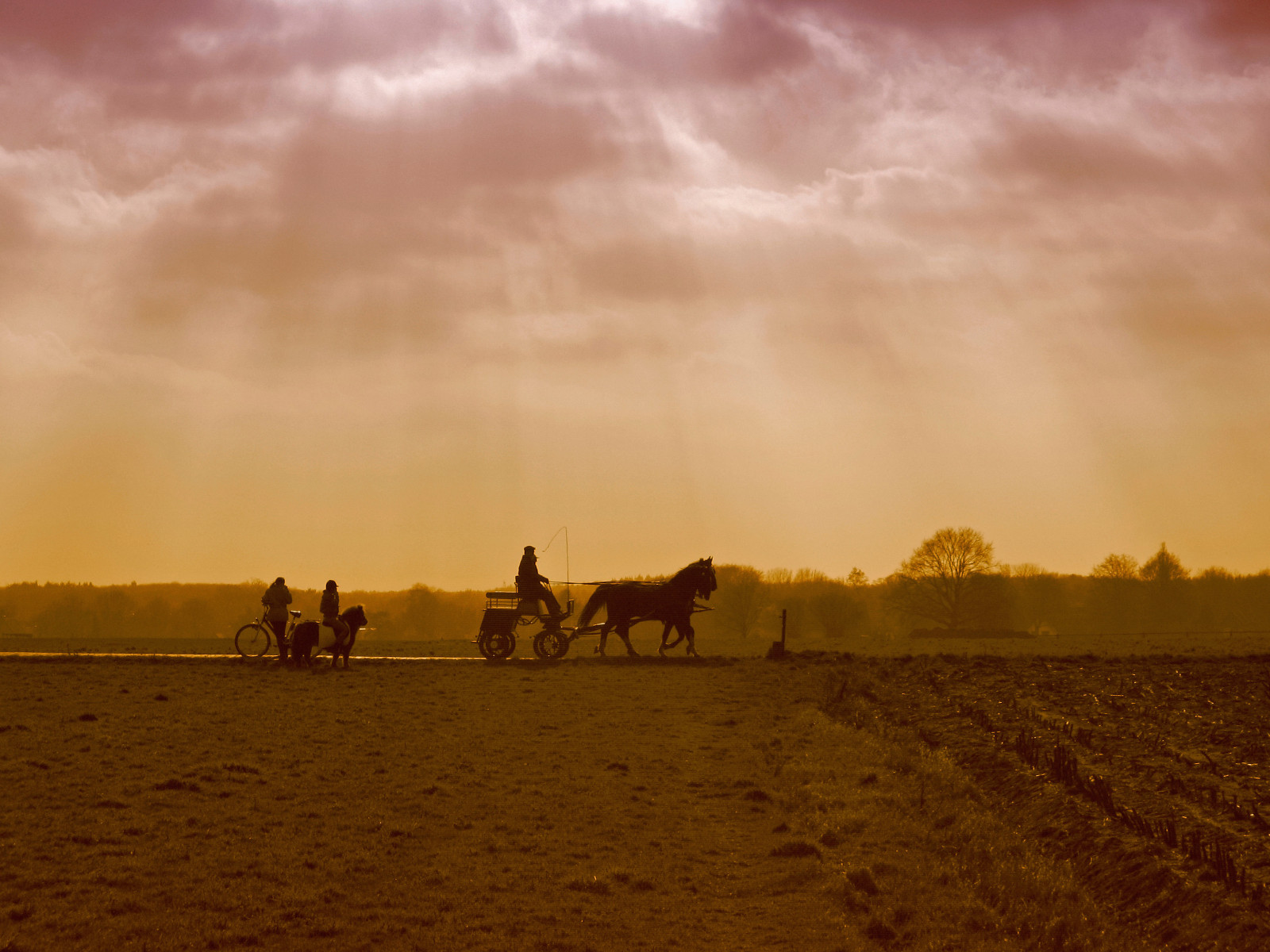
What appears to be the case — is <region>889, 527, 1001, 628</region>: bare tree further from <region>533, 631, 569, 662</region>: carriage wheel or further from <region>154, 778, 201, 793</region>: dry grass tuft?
<region>154, 778, 201, 793</region>: dry grass tuft

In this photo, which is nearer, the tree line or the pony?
the pony

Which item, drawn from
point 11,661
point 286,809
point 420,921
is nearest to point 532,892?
point 420,921

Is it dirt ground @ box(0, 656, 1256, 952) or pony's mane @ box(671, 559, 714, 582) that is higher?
pony's mane @ box(671, 559, 714, 582)

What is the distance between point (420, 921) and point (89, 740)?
9.74 m

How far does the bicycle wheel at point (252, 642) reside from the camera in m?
31.2

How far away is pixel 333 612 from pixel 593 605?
6.75 m

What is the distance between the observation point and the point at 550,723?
738 inches

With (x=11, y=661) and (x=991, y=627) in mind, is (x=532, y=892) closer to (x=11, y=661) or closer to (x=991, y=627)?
(x=11, y=661)

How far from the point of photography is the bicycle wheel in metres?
31.2

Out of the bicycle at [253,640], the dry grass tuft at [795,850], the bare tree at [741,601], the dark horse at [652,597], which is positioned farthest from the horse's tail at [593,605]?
the bare tree at [741,601]

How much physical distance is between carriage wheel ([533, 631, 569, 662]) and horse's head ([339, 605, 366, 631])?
4816 mm

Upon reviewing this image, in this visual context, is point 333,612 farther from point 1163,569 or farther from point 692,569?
point 1163,569

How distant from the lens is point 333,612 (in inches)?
1126

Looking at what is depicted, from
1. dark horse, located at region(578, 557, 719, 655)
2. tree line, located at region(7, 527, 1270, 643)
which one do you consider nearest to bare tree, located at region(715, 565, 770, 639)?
tree line, located at region(7, 527, 1270, 643)
